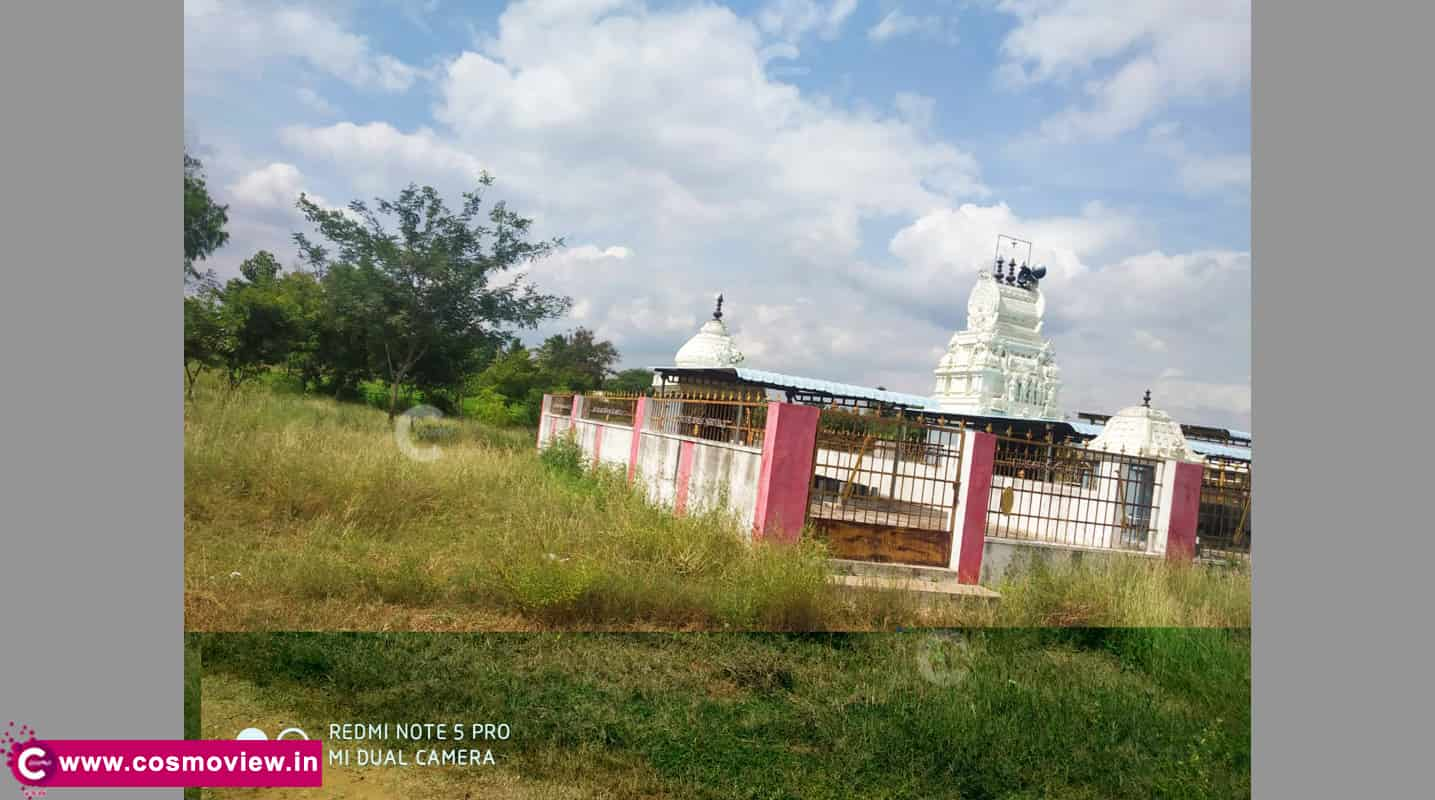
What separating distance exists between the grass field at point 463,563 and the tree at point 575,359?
710mm

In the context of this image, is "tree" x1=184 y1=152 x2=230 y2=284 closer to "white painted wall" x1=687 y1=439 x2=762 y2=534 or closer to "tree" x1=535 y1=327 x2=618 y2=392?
"tree" x1=535 y1=327 x2=618 y2=392

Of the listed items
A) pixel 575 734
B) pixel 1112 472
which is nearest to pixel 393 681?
pixel 575 734

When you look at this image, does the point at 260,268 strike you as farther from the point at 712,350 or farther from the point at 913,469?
the point at 913,469

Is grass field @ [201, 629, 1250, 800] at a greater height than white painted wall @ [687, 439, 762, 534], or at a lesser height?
lesser

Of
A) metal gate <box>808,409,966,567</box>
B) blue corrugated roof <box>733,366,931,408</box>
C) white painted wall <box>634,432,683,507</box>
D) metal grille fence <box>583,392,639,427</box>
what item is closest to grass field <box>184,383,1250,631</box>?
metal gate <box>808,409,966,567</box>

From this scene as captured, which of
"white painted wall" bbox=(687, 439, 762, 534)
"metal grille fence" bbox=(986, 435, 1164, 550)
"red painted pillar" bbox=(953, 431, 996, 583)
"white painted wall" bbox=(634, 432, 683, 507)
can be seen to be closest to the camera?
"white painted wall" bbox=(687, 439, 762, 534)

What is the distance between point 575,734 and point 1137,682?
3.10 metres

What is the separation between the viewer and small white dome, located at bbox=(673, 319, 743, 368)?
4805 mm

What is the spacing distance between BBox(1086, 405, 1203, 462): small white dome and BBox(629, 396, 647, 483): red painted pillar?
4.39 metres

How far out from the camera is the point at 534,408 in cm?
629

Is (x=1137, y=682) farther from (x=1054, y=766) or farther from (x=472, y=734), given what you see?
(x=472, y=734)

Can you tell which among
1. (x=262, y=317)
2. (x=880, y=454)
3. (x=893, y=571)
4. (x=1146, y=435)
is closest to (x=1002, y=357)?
(x=1146, y=435)

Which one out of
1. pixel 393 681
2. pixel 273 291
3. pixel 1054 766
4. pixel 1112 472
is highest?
pixel 273 291

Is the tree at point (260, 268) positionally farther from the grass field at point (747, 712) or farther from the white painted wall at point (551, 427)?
the white painted wall at point (551, 427)
